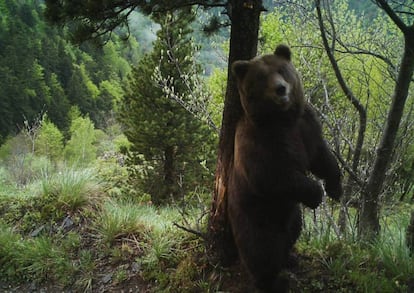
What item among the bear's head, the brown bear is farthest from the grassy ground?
the bear's head

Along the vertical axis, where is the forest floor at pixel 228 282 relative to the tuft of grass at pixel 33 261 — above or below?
above

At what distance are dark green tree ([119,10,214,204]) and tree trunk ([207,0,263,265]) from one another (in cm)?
937

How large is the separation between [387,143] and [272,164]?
199 centimetres

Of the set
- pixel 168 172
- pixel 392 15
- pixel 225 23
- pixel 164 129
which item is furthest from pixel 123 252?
pixel 168 172

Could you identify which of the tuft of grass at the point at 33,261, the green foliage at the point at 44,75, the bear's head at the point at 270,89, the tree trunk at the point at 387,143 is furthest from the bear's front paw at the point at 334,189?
the green foliage at the point at 44,75

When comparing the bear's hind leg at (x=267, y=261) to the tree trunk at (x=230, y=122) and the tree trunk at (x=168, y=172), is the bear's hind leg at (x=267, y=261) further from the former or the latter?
the tree trunk at (x=168, y=172)

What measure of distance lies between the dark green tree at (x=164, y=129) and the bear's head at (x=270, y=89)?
1021 cm

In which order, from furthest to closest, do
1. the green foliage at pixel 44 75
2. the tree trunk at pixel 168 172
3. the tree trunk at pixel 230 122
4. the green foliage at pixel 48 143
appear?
the green foliage at pixel 44 75
the green foliage at pixel 48 143
the tree trunk at pixel 168 172
the tree trunk at pixel 230 122

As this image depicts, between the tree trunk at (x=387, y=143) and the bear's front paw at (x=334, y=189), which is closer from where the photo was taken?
the bear's front paw at (x=334, y=189)

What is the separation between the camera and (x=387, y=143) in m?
4.06

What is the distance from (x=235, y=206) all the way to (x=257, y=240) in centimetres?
31

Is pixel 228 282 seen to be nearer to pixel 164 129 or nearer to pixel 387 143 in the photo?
pixel 387 143

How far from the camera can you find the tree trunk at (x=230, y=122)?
10.4 feet

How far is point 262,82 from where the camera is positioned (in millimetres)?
2617
